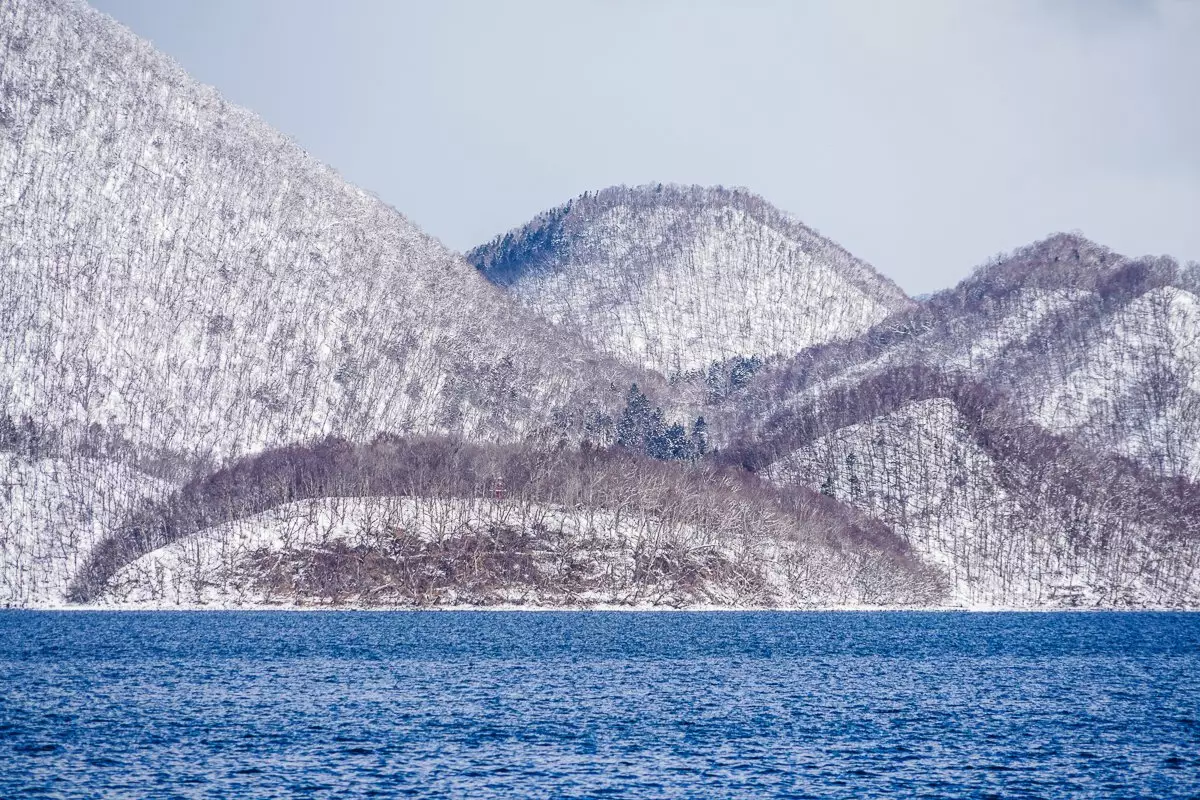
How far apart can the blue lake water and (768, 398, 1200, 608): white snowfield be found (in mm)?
50606

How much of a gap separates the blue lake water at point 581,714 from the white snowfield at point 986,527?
5061 centimetres

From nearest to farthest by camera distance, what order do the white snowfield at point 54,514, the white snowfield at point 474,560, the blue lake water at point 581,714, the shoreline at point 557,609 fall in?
the blue lake water at point 581,714 < the shoreline at point 557,609 < the white snowfield at point 474,560 < the white snowfield at point 54,514

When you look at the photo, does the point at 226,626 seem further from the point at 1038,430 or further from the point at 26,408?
the point at 1038,430

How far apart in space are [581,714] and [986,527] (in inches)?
4545

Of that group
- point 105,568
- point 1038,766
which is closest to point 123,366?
point 105,568

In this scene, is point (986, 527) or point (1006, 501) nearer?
point (986, 527)

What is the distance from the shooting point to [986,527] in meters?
168

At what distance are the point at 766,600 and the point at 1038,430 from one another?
68201 mm

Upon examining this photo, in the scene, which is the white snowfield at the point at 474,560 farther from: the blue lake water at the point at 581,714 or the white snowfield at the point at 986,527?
the blue lake water at the point at 581,714

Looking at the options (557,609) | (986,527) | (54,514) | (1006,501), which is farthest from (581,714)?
(1006,501)

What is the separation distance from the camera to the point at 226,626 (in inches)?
4397

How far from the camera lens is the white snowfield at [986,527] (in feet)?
524

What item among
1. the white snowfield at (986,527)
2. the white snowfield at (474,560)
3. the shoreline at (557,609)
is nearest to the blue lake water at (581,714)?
the shoreline at (557,609)

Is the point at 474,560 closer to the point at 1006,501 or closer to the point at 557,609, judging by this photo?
the point at 557,609
